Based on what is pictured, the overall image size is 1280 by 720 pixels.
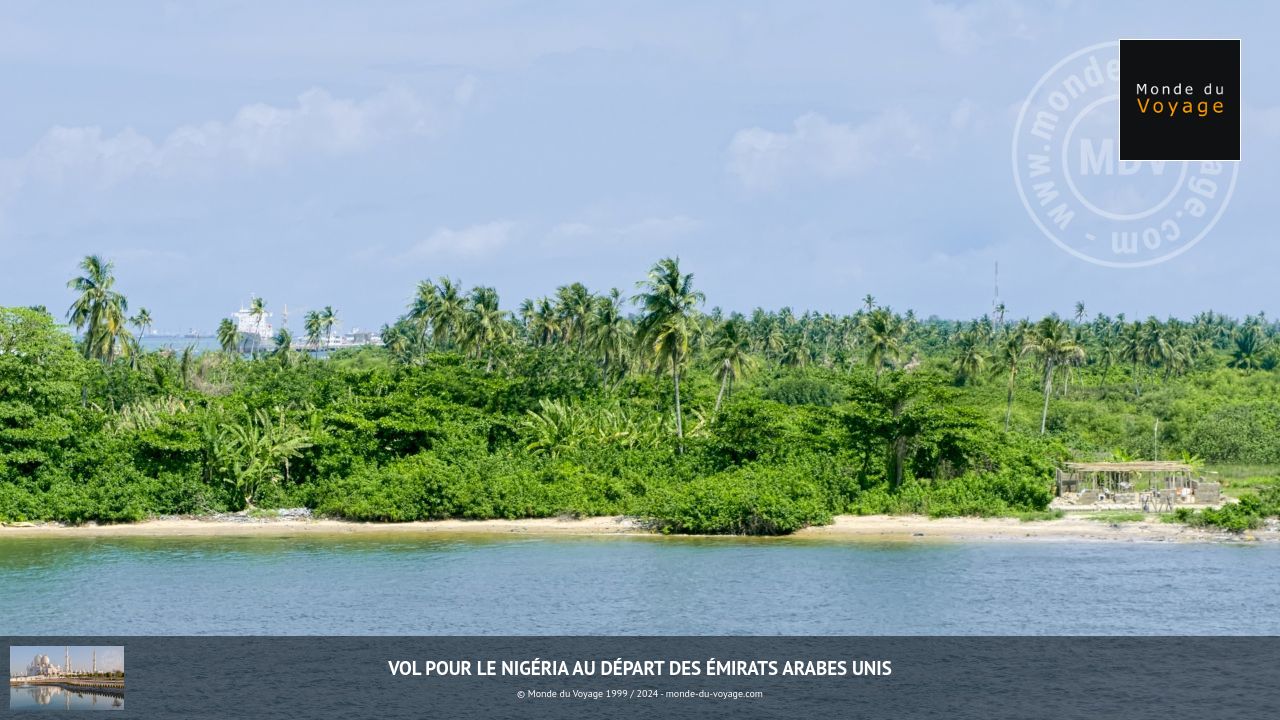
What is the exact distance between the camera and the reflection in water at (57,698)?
23.8 meters

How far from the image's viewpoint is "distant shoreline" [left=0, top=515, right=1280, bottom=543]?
4356cm

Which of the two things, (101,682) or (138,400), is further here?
(138,400)

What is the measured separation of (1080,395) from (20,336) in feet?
251

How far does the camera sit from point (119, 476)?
4894 centimetres

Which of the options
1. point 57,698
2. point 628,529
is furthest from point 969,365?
point 57,698

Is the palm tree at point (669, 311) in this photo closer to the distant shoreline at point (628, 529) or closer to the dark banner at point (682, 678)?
the distant shoreline at point (628, 529)

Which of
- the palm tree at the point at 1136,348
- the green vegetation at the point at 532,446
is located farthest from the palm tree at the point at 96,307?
the palm tree at the point at 1136,348

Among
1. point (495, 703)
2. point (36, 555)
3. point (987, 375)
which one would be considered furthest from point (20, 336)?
point (987, 375)

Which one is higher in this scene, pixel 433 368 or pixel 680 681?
pixel 433 368

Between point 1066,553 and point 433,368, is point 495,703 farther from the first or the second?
point 433,368

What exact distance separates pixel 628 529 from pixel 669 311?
36.9 feet

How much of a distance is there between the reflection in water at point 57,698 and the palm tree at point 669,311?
30499 millimetres

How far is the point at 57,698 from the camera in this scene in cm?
2405

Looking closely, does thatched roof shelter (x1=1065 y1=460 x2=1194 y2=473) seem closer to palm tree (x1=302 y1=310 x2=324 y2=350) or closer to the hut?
the hut
